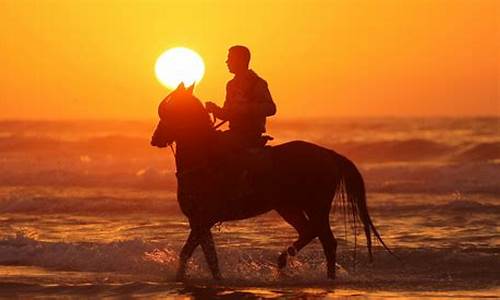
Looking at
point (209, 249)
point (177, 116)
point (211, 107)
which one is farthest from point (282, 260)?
point (177, 116)

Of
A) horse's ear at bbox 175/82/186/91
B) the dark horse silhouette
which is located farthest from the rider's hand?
horse's ear at bbox 175/82/186/91

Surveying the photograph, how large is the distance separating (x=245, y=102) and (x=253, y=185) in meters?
0.87

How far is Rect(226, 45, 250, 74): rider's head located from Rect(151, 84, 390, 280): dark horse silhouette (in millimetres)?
734

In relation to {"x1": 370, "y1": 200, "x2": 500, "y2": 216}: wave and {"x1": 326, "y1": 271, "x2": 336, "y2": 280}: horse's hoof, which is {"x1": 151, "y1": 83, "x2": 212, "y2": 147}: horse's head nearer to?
{"x1": 326, "y1": 271, "x2": 336, "y2": 280}: horse's hoof

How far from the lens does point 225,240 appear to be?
14.8 metres

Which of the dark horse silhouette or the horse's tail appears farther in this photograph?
the horse's tail

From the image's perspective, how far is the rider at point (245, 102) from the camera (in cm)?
1095

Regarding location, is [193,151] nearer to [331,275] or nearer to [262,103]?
[262,103]

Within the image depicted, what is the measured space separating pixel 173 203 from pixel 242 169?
409 inches

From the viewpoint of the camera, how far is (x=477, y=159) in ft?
133

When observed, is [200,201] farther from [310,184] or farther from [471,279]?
[471,279]

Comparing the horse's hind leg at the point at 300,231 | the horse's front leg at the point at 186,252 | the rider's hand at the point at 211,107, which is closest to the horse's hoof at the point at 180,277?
the horse's front leg at the point at 186,252

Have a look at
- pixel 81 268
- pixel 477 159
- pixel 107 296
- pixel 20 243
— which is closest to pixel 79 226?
pixel 20 243

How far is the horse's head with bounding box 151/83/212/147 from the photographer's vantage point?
10.4 m
